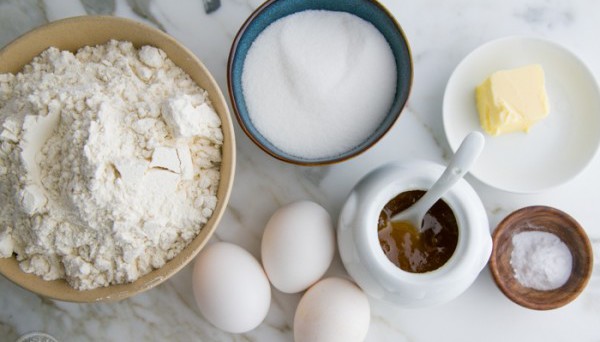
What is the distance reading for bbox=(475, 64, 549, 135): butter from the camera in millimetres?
1182

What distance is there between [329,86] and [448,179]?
0.29 meters

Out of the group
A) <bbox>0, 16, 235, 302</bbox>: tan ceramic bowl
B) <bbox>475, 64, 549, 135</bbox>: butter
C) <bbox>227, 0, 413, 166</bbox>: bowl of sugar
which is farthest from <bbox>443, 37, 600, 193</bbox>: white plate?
<bbox>0, 16, 235, 302</bbox>: tan ceramic bowl

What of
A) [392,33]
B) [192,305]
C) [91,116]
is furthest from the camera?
[192,305]

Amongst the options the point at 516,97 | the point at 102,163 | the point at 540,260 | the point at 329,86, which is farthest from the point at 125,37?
the point at 540,260

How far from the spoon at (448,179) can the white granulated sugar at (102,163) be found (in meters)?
0.33

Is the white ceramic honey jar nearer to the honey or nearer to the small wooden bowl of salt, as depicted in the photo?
the honey

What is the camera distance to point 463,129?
1.23 m

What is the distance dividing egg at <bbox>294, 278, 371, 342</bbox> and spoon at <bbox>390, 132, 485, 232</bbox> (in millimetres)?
156

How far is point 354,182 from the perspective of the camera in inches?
49.3

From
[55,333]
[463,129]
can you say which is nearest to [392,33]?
[463,129]

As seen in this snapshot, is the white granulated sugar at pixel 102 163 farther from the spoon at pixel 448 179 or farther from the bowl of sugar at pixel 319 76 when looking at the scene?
the spoon at pixel 448 179

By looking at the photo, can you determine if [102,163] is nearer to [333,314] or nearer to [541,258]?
[333,314]

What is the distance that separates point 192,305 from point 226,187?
295 millimetres

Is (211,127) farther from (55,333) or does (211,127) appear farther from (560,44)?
(560,44)
